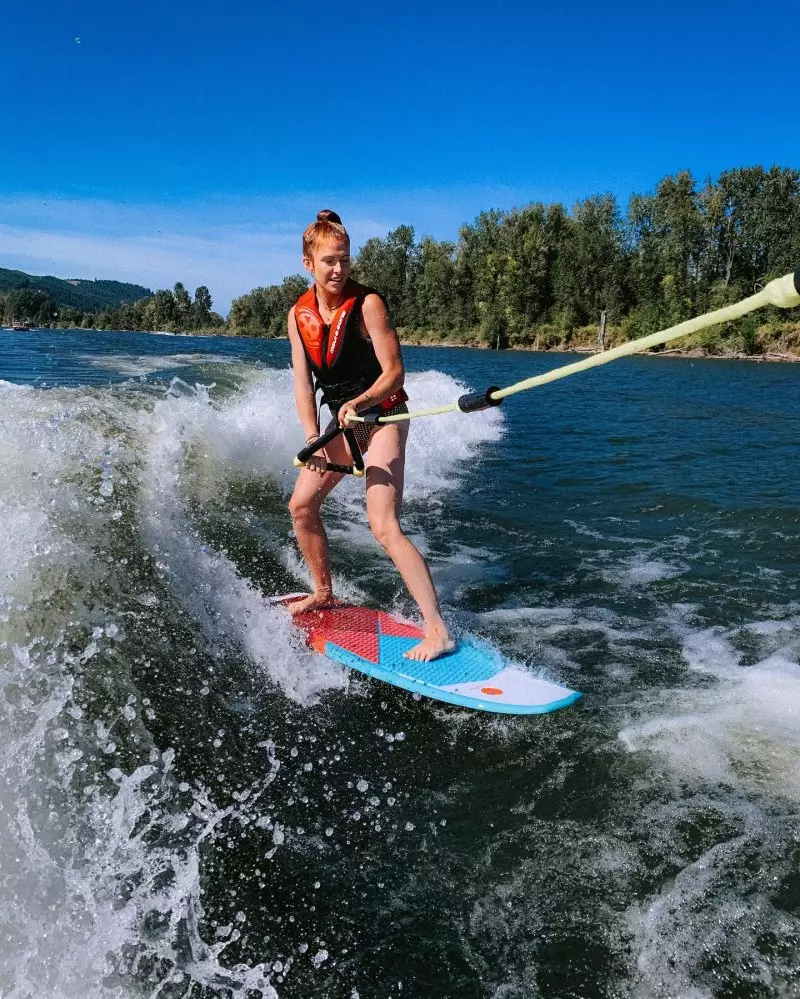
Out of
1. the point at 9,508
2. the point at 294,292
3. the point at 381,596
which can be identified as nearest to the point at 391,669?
the point at 381,596

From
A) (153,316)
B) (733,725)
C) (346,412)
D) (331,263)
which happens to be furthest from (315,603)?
(153,316)

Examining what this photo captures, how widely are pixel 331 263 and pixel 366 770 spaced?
2.49 metres

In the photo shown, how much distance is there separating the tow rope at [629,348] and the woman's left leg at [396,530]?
101 millimetres

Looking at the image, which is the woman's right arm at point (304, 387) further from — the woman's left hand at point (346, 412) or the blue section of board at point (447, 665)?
the blue section of board at point (447, 665)

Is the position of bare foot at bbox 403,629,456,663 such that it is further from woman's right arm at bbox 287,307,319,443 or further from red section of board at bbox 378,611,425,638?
woman's right arm at bbox 287,307,319,443

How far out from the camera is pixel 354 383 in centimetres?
398

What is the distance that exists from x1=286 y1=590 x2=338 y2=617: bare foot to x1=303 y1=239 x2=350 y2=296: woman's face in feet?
6.08

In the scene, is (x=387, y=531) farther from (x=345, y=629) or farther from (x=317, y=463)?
(x=345, y=629)

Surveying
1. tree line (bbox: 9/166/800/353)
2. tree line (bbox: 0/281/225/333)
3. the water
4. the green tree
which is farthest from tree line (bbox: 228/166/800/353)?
tree line (bbox: 0/281/225/333)

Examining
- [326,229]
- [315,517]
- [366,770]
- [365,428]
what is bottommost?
[366,770]

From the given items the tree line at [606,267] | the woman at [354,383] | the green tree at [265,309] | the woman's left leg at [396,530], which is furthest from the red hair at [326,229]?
the green tree at [265,309]

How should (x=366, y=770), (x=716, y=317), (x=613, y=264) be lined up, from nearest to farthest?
(x=716, y=317)
(x=366, y=770)
(x=613, y=264)

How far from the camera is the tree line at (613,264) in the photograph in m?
56.8

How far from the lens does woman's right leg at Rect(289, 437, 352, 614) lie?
4.15m
